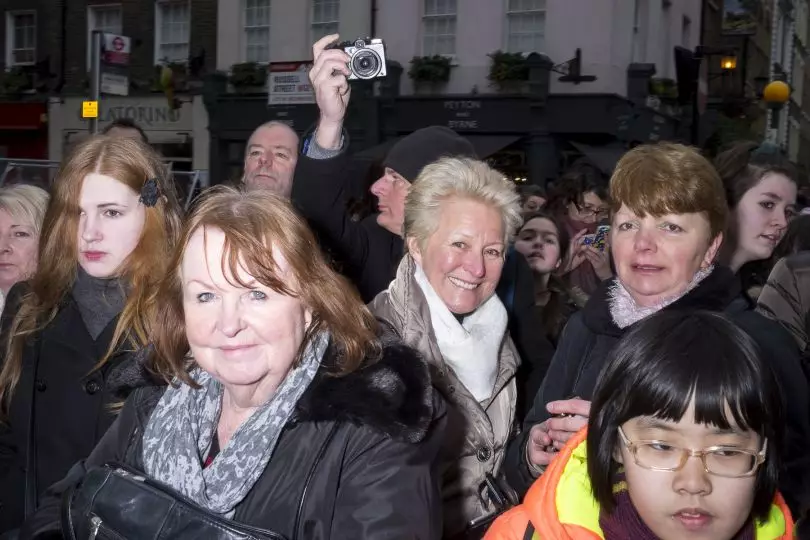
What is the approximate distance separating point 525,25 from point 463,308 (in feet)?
49.5

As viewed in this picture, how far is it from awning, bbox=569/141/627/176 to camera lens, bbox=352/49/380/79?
13158 mm

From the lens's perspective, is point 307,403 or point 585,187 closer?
point 307,403

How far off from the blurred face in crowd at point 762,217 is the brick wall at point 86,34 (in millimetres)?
16769

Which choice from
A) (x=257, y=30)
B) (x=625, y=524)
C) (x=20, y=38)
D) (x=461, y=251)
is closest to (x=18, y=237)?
(x=461, y=251)

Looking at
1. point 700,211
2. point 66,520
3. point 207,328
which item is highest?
point 700,211

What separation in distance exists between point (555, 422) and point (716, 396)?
0.75 m

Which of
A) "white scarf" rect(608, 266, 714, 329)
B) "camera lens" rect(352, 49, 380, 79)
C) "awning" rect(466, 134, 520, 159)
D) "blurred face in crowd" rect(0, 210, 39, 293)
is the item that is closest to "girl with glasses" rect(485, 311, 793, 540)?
"white scarf" rect(608, 266, 714, 329)

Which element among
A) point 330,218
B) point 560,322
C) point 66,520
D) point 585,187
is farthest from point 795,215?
point 66,520

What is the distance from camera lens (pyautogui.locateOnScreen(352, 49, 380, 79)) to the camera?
3405 millimetres

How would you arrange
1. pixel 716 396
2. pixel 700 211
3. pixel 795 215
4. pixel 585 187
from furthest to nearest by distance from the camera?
pixel 585 187 → pixel 795 215 → pixel 700 211 → pixel 716 396

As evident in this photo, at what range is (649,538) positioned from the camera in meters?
1.93

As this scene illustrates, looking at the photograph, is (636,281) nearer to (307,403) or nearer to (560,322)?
(307,403)

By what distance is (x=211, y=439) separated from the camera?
87.4 inches

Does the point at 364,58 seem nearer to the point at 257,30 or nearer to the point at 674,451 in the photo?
the point at 674,451
